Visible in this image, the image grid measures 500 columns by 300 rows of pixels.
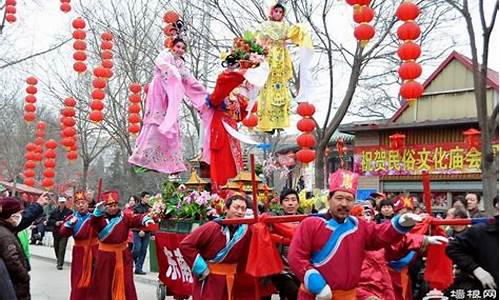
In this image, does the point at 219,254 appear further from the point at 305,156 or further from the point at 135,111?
the point at 135,111

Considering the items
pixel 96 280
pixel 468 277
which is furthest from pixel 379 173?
pixel 468 277

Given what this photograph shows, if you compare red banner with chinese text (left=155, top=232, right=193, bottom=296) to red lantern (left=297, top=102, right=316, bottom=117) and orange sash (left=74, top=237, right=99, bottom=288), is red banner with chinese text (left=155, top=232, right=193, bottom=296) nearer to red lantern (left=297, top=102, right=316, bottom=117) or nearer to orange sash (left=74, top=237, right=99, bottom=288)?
orange sash (left=74, top=237, right=99, bottom=288)

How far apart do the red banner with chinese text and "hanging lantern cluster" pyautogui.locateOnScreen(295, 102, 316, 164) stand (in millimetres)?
3867

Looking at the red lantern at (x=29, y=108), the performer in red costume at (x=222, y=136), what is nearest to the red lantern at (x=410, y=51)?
the performer in red costume at (x=222, y=136)

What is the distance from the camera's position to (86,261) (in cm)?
909

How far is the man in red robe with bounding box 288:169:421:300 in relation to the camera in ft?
16.2

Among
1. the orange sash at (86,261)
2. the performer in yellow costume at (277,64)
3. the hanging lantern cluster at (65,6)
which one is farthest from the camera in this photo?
the hanging lantern cluster at (65,6)

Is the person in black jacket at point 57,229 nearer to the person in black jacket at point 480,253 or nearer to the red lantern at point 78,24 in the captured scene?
the red lantern at point 78,24

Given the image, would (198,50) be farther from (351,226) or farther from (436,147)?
(351,226)

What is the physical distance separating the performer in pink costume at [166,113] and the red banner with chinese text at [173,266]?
1.44 meters

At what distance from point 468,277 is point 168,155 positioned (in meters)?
5.65

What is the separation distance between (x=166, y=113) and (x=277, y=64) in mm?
1970

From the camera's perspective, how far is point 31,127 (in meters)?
38.7

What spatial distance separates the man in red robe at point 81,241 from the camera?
905 centimetres
